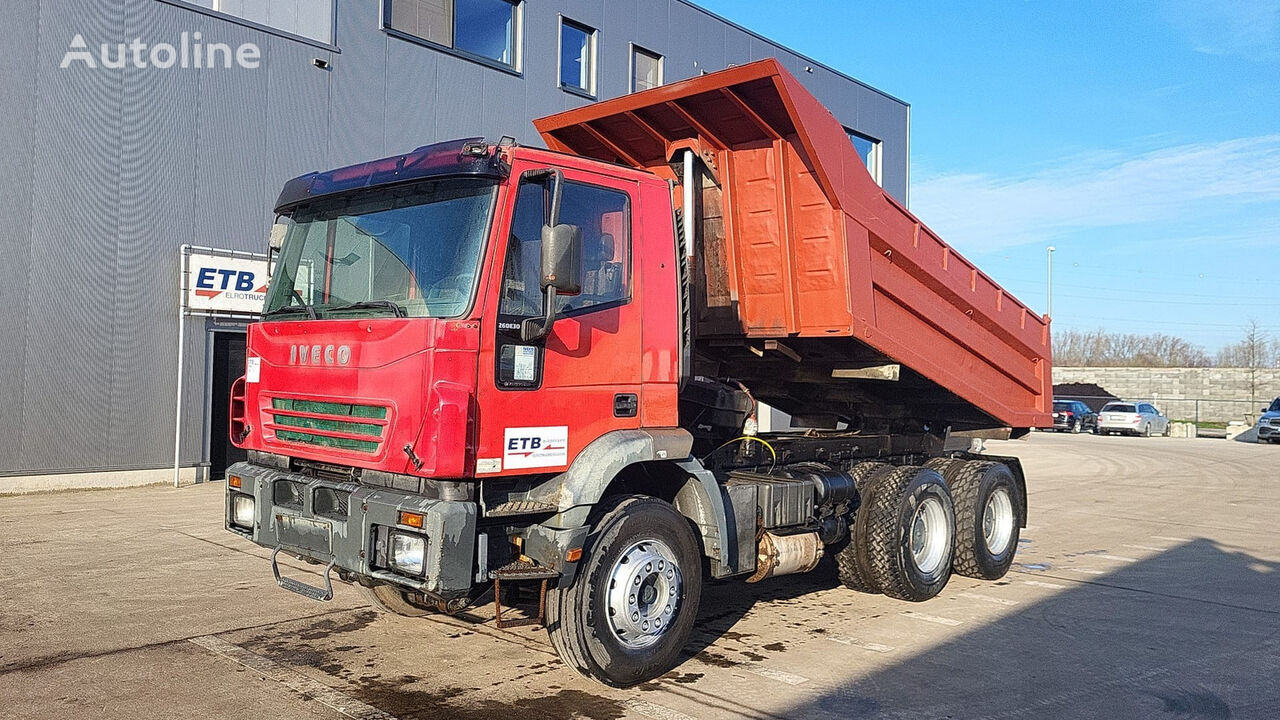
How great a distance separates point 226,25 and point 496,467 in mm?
12546

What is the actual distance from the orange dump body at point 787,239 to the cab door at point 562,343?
42.9 inches

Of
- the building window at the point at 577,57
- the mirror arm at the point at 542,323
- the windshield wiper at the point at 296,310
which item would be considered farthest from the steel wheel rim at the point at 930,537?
the building window at the point at 577,57

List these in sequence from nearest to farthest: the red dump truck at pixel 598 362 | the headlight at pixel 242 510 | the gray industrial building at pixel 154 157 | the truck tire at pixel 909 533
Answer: the red dump truck at pixel 598 362 → the headlight at pixel 242 510 → the truck tire at pixel 909 533 → the gray industrial building at pixel 154 157

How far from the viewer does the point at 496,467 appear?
5.05m

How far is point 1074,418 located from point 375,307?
40.4 m

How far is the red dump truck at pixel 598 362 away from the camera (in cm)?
500

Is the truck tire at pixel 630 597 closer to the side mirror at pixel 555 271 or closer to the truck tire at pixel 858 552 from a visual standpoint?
the side mirror at pixel 555 271

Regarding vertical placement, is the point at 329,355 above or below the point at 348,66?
below

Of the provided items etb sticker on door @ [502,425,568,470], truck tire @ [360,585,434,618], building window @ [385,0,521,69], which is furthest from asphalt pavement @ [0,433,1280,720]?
building window @ [385,0,521,69]

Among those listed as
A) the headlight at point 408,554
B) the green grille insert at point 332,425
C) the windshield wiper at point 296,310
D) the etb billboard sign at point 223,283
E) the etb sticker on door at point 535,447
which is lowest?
the headlight at point 408,554

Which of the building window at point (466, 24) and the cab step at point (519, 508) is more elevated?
the building window at point (466, 24)

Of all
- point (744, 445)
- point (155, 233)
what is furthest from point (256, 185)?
point (744, 445)

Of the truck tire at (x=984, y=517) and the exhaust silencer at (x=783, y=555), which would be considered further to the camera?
the truck tire at (x=984, y=517)

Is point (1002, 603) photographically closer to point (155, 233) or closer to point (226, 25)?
point (155, 233)
